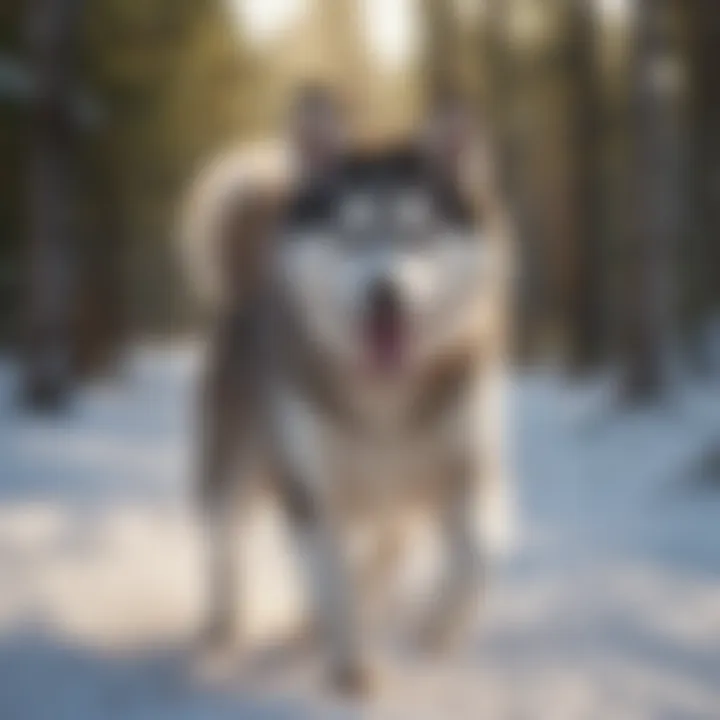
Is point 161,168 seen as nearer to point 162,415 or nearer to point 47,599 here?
point 162,415

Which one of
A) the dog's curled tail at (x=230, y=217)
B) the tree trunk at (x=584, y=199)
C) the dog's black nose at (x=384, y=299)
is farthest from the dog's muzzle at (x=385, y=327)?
the tree trunk at (x=584, y=199)

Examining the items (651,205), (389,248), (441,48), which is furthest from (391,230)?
(651,205)

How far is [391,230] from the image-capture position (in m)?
0.80

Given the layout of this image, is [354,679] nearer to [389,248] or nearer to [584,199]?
[389,248]

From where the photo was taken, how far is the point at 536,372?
94 centimetres

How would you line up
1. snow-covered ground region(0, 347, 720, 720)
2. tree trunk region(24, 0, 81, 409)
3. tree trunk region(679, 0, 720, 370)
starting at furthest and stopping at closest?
1. tree trunk region(679, 0, 720, 370)
2. tree trunk region(24, 0, 81, 409)
3. snow-covered ground region(0, 347, 720, 720)

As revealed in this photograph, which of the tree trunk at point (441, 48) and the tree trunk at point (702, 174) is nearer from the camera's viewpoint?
the tree trunk at point (441, 48)

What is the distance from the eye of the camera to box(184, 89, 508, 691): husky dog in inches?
31.3

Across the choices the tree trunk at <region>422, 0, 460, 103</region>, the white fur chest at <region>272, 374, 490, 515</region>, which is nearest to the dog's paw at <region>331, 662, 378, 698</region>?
the white fur chest at <region>272, 374, 490, 515</region>

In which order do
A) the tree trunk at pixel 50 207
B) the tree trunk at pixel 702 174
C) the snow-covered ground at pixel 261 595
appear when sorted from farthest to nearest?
the tree trunk at pixel 702 174
the tree trunk at pixel 50 207
the snow-covered ground at pixel 261 595

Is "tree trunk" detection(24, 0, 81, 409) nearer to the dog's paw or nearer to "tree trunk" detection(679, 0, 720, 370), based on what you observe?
the dog's paw

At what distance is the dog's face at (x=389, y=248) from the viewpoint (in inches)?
31.0

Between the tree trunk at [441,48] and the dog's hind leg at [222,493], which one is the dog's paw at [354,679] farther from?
the tree trunk at [441,48]

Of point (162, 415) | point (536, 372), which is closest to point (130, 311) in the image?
point (162, 415)
